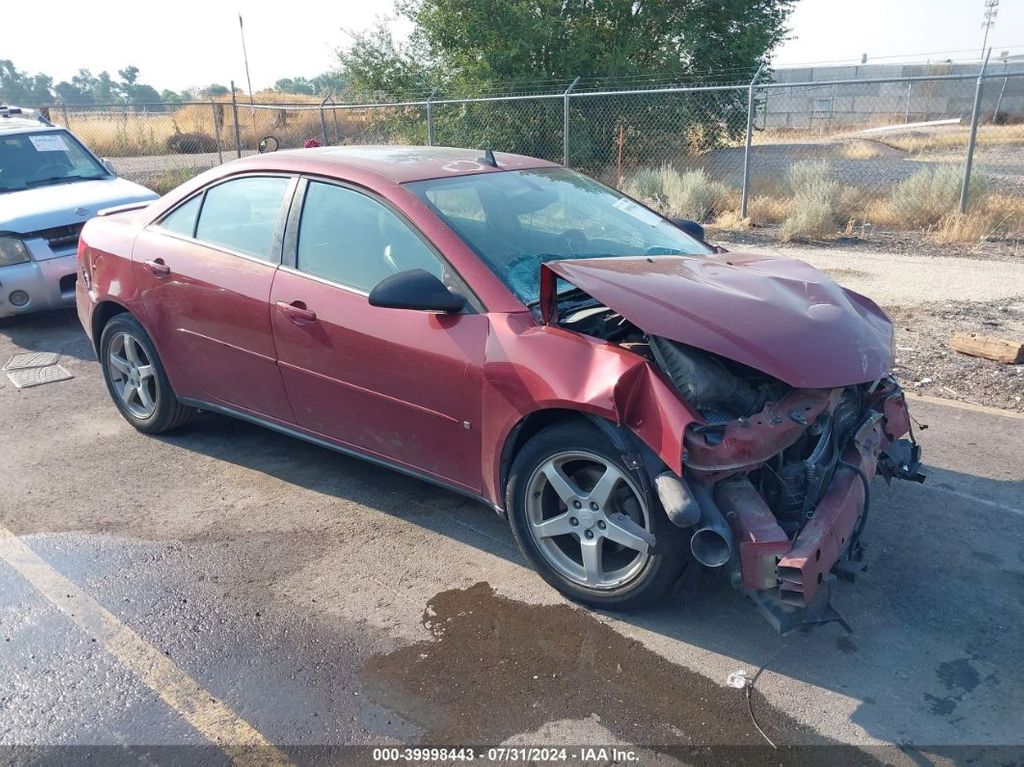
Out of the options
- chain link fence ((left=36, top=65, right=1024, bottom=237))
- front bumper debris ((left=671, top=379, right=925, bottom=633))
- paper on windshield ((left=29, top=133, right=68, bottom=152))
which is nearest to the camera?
front bumper debris ((left=671, top=379, right=925, bottom=633))

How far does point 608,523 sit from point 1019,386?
155 inches

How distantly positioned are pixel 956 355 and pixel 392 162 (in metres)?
4.48

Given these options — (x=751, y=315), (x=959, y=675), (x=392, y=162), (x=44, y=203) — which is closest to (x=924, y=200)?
(x=392, y=162)

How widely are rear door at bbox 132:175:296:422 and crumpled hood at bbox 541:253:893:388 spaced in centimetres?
172

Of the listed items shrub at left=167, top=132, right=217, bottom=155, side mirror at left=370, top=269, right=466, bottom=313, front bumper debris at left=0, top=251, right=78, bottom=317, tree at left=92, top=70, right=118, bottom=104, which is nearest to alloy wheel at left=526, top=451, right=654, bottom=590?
side mirror at left=370, top=269, right=466, bottom=313

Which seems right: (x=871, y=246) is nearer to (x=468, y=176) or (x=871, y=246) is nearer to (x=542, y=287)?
(x=468, y=176)

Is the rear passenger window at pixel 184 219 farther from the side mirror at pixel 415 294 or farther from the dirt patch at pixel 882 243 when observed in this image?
the dirt patch at pixel 882 243

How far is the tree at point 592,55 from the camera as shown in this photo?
16.9 metres

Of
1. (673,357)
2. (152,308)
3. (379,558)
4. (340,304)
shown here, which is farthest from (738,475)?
(152,308)

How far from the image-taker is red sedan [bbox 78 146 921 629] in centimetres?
313

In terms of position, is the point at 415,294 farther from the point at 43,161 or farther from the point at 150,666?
the point at 43,161

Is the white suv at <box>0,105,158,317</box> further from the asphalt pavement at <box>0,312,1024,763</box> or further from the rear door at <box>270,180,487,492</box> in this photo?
the rear door at <box>270,180,487,492</box>

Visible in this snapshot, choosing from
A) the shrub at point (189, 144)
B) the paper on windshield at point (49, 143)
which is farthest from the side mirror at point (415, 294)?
the shrub at point (189, 144)

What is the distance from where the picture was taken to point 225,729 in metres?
2.91
